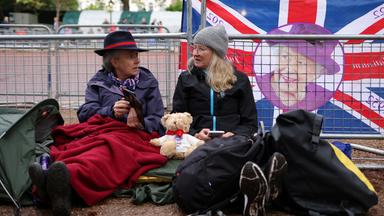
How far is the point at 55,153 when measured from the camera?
14.8ft

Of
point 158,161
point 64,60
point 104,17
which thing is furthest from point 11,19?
point 158,161

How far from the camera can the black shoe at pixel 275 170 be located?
150 inches

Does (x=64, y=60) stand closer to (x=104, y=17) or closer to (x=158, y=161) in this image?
(x=158, y=161)

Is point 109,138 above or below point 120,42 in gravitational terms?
below

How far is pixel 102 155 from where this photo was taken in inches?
168

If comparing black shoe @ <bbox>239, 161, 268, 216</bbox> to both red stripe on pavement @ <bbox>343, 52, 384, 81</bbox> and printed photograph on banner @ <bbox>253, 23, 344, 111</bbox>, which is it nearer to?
printed photograph on banner @ <bbox>253, 23, 344, 111</bbox>

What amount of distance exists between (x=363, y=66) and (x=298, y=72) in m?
0.67

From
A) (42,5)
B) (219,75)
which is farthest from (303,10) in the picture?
(42,5)

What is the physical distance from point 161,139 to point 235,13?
2.04 metres

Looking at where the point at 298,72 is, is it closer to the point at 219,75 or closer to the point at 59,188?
the point at 219,75

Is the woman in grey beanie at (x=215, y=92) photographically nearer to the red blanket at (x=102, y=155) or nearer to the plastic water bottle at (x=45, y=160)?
the red blanket at (x=102, y=155)

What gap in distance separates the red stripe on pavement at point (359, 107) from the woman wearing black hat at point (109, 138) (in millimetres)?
2027

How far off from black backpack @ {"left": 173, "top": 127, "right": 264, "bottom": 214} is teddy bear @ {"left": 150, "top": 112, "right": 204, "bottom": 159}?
56 centimetres

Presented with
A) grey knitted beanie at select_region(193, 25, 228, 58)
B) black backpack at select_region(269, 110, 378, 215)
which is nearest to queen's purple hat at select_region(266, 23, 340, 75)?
grey knitted beanie at select_region(193, 25, 228, 58)
